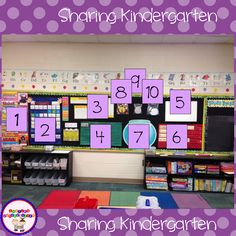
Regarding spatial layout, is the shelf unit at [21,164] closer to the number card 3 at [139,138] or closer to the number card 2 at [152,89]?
the number card 3 at [139,138]

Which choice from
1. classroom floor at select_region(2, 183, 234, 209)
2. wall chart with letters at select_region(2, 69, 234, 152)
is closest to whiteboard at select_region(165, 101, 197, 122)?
wall chart with letters at select_region(2, 69, 234, 152)

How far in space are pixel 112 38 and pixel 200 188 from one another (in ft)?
9.26

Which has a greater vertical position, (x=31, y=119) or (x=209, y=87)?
(x=209, y=87)

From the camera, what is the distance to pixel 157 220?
951mm

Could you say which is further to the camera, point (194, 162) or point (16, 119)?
point (194, 162)

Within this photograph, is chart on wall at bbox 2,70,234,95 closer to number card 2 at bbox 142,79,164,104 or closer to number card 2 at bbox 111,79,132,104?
number card 2 at bbox 142,79,164,104

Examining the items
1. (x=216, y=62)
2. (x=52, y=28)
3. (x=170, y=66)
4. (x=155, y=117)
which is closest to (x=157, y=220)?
(x=52, y=28)

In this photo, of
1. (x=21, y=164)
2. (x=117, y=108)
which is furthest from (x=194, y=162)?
(x=21, y=164)

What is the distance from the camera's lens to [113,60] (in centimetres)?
387

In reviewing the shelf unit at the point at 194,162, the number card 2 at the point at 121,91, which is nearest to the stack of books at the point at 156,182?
the shelf unit at the point at 194,162

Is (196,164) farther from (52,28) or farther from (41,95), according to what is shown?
(52,28)

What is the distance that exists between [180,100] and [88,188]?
7.91 ft

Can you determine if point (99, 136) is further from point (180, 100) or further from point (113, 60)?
point (113, 60)

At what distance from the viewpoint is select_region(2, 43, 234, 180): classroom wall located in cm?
382
